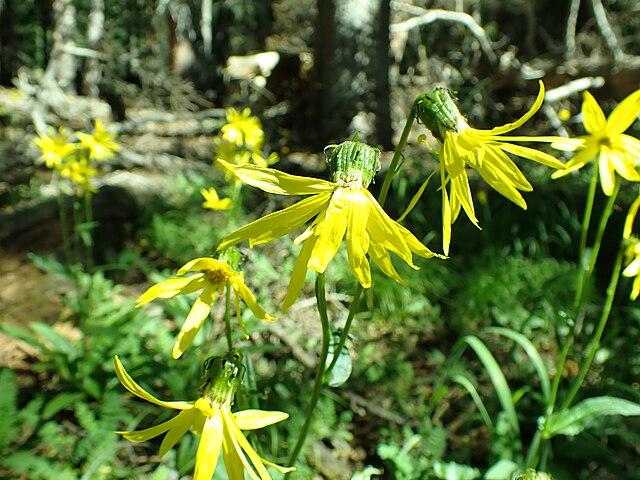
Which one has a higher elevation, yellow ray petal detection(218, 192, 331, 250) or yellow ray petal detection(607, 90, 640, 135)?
yellow ray petal detection(607, 90, 640, 135)

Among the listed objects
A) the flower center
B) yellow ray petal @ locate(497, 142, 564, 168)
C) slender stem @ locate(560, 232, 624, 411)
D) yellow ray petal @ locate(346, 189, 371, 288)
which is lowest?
slender stem @ locate(560, 232, 624, 411)

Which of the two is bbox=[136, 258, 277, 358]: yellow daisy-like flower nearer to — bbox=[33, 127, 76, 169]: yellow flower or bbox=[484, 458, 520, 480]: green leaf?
bbox=[484, 458, 520, 480]: green leaf

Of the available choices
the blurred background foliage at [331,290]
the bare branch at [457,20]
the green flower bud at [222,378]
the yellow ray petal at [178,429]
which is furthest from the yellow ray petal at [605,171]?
the bare branch at [457,20]

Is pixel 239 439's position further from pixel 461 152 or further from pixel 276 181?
pixel 461 152

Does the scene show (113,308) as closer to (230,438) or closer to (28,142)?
(230,438)

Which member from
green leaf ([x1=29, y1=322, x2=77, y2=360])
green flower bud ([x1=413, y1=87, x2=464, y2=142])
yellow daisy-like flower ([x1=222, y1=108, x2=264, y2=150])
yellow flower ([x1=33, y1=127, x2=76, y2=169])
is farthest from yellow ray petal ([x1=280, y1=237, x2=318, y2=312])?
yellow daisy-like flower ([x1=222, y1=108, x2=264, y2=150])

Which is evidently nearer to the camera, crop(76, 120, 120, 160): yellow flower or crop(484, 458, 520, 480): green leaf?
crop(484, 458, 520, 480): green leaf
